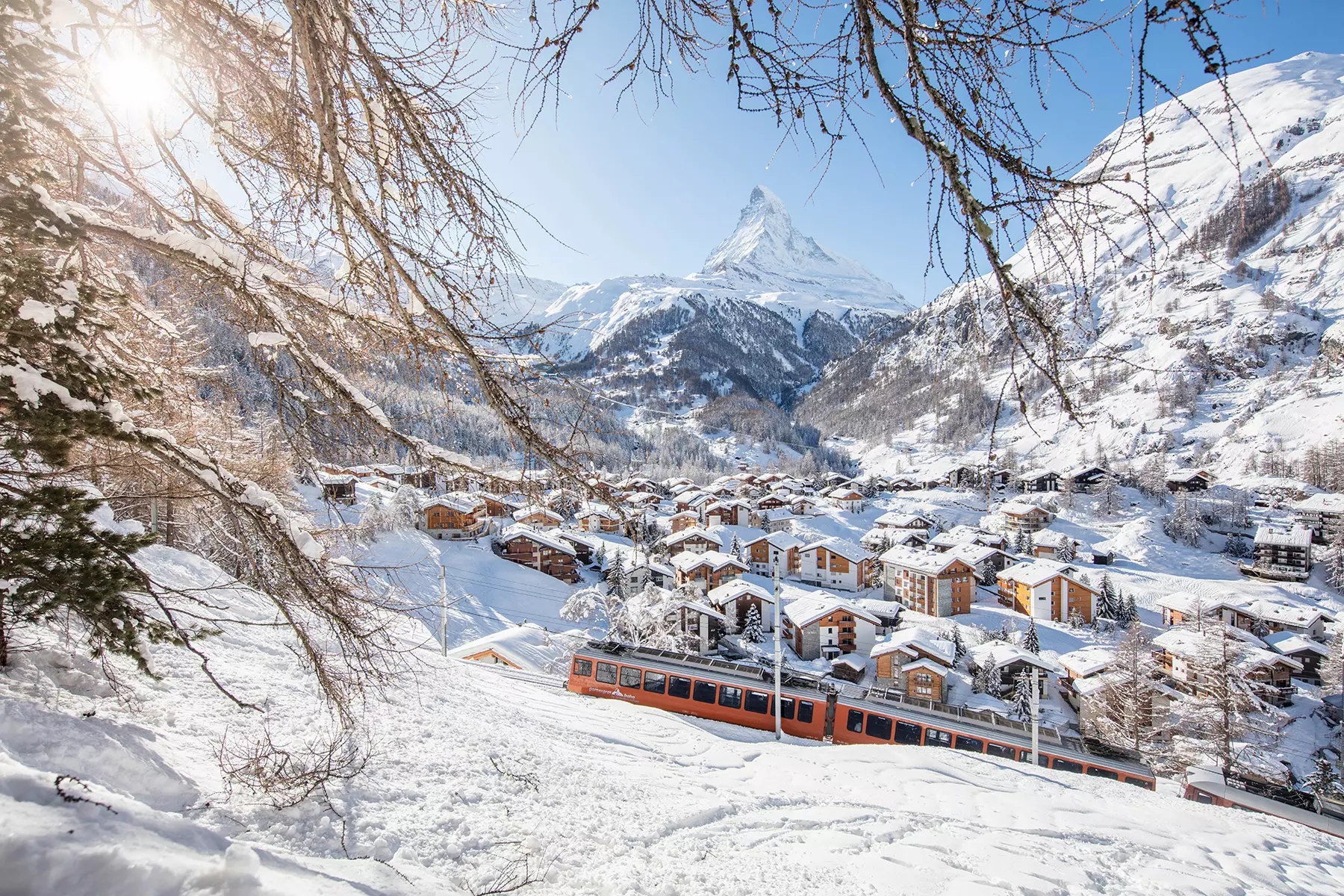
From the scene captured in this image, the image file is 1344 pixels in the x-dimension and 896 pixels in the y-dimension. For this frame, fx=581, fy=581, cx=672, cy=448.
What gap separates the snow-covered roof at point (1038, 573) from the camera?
25469 millimetres

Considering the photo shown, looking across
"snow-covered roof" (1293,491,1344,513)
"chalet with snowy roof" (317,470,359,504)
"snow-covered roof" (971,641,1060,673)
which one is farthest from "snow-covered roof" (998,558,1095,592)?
"chalet with snowy roof" (317,470,359,504)

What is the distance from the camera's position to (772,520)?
42.9m

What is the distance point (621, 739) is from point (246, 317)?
20.0ft

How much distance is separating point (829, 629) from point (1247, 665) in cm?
1124

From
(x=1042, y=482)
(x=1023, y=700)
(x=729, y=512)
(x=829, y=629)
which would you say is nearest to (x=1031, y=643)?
(x=1023, y=700)

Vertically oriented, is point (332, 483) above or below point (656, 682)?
above

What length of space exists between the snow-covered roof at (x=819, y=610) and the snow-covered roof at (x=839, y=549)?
7334mm

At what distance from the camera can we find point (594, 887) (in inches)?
121

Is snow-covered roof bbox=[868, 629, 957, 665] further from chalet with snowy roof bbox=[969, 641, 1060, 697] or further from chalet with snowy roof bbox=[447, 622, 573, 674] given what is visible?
chalet with snowy roof bbox=[447, 622, 573, 674]

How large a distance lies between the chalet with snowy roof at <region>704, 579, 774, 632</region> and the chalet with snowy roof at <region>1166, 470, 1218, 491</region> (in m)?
43.3

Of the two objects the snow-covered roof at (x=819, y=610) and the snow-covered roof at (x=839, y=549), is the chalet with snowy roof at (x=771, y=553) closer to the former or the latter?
the snow-covered roof at (x=839, y=549)

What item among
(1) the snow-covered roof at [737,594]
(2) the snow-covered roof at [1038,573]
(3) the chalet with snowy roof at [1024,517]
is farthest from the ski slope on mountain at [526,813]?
(3) the chalet with snowy roof at [1024,517]

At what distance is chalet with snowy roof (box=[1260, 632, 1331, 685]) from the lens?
1961 centimetres

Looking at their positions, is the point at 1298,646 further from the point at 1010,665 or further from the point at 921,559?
the point at 921,559
